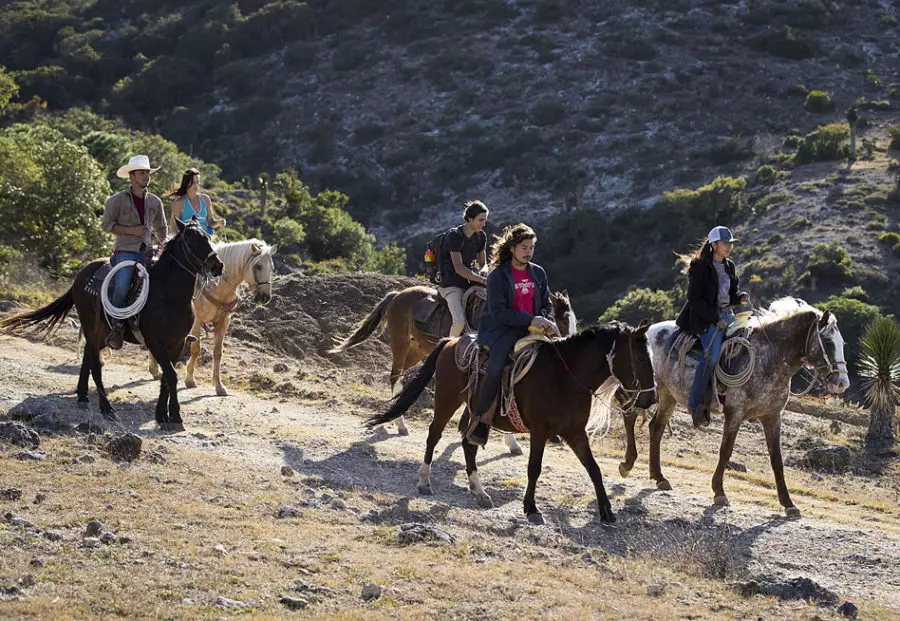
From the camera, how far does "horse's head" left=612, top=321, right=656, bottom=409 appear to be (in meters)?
9.62

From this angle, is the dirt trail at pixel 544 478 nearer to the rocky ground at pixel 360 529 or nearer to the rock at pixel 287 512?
the rocky ground at pixel 360 529

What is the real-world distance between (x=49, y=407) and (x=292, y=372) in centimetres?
700

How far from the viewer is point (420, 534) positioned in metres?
8.94

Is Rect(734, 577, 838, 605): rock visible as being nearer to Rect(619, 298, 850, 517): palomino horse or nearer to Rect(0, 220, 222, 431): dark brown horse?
Rect(619, 298, 850, 517): palomino horse

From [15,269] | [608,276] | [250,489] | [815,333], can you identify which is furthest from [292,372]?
[608,276]

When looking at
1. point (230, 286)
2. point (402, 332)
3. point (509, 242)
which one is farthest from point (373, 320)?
point (509, 242)

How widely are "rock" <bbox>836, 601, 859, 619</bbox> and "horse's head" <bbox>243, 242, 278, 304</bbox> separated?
940 centimetres

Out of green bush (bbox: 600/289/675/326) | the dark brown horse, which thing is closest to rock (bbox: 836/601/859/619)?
the dark brown horse

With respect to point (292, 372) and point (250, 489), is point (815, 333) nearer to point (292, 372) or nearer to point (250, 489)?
point (250, 489)

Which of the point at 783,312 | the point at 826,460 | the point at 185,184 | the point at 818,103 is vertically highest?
the point at 818,103

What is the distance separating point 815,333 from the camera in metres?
11.7

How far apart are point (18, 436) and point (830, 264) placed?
109 feet

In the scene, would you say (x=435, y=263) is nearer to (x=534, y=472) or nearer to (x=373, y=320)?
(x=373, y=320)

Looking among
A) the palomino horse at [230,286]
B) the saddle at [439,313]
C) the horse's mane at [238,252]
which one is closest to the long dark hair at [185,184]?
the palomino horse at [230,286]
